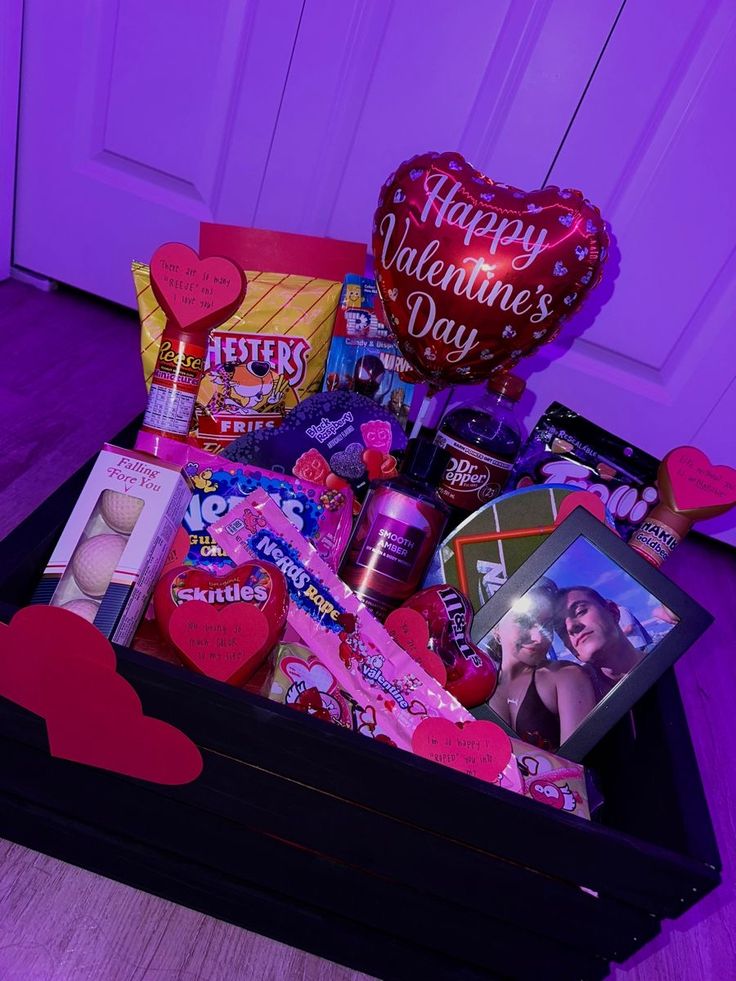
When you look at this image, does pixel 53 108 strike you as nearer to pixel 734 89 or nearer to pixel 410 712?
pixel 734 89

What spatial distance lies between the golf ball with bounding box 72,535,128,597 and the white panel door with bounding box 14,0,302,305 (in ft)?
3.40

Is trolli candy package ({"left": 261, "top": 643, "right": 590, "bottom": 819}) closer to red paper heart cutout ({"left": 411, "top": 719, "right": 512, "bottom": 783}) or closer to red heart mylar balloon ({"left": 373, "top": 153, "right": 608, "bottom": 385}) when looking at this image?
red paper heart cutout ({"left": 411, "top": 719, "right": 512, "bottom": 783})

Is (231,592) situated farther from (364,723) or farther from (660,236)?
(660,236)

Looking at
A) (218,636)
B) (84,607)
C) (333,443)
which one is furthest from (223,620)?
(333,443)

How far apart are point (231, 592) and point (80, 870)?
0.94ft

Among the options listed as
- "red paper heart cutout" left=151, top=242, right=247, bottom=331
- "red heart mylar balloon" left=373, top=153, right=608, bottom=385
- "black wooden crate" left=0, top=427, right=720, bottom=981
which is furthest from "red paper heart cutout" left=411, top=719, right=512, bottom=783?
"red paper heart cutout" left=151, top=242, right=247, bottom=331

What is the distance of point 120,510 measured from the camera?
0.72 m

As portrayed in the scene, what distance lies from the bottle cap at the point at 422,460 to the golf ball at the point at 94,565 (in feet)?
1.14

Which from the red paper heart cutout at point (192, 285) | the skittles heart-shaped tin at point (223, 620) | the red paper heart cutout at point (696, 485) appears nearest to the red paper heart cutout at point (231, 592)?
the skittles heart-shaped tin at point (223, 620)

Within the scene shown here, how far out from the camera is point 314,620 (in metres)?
0.77

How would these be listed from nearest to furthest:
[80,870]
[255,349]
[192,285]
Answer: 1. [80,870]
2. [192,285]
3. [255,349]

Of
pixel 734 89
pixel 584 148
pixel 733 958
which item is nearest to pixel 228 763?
pixel 733 958

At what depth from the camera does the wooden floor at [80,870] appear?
61 centimetres

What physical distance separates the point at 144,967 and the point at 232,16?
4.95ft
